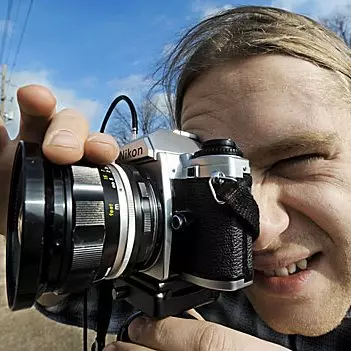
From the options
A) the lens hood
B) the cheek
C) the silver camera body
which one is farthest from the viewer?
the cheek

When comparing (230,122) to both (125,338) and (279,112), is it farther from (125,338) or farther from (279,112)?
(125,338)

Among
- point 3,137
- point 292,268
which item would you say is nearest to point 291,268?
point 292,268

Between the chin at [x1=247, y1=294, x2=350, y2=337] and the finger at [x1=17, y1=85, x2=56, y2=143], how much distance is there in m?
0.45

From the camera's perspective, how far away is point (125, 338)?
1.84 ft

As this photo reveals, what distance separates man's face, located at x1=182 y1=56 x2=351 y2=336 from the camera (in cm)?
60

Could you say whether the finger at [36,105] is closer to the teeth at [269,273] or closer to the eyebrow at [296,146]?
the eyebrow at [296,146]

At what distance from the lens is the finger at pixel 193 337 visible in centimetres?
47

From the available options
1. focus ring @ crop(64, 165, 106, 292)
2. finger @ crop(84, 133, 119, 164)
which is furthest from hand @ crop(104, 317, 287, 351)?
finger @ crop(84, 133, 119, 164)

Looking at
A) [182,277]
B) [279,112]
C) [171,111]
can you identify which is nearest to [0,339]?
[171,111]

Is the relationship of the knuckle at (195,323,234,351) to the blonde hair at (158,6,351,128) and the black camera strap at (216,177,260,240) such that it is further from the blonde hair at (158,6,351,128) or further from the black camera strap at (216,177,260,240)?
the blonde hair at (158,6,351,128)

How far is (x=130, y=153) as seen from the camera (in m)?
0.57

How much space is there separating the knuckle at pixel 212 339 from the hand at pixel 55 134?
0.24m

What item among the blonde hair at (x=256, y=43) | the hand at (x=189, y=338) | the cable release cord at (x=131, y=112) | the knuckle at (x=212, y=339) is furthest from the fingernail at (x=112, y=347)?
the blonde hair at (x=256, y=43)

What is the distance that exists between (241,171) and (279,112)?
6.2 inches
